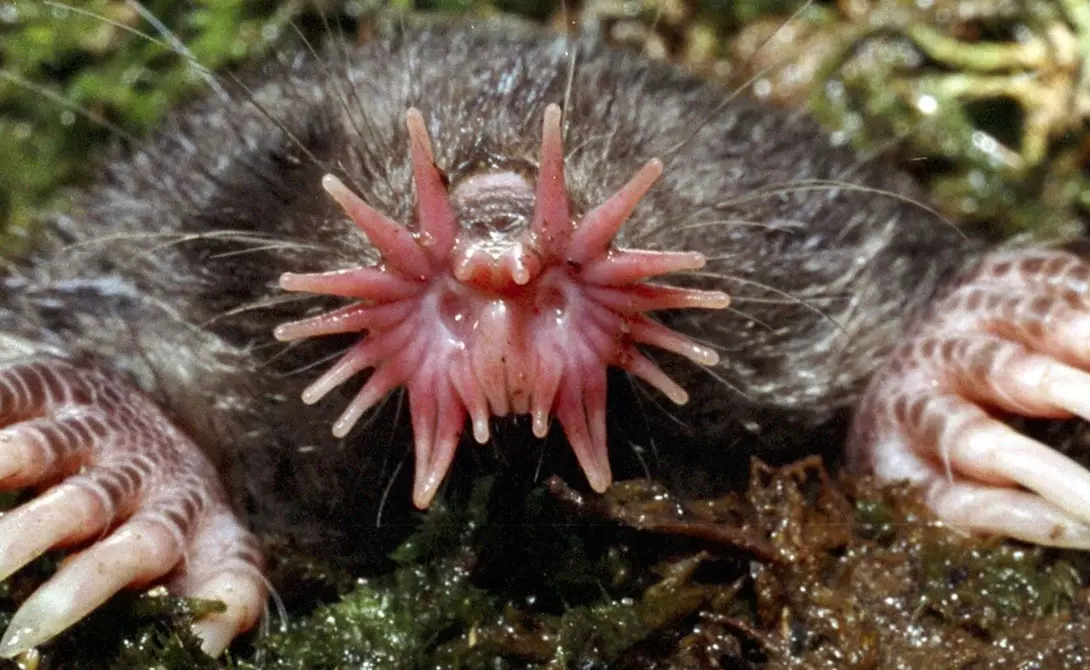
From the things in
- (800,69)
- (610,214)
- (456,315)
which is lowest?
(456,315)

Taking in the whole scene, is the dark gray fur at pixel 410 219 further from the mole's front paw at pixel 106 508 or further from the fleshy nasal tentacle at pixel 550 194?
the fleshy nasal tentacle at pixel 550 194

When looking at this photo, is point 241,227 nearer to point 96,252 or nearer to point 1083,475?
point 96,252

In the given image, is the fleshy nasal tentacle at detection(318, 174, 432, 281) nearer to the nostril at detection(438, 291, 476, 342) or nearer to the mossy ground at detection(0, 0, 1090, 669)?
the nostril at detection(438, 291, 476, 342)

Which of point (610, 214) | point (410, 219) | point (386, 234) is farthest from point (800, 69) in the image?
point (386, 234)

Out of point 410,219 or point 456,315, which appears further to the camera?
point 410,219

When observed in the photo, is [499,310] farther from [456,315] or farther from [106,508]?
[106,508]

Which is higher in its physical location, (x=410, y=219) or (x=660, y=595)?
(x=410, y=219)
